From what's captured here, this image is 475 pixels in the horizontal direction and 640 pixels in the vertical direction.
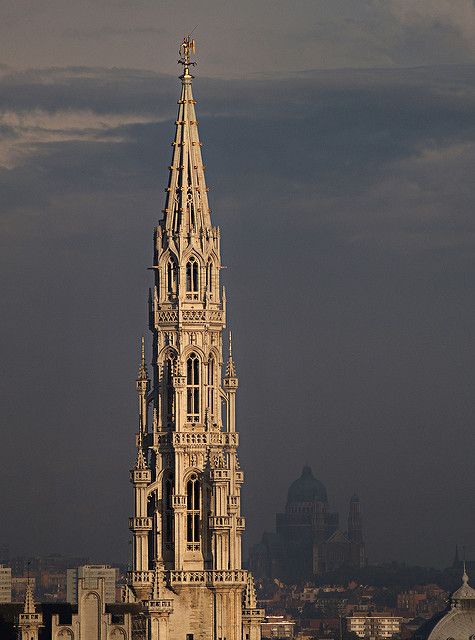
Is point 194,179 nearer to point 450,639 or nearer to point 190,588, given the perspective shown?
point 190,588

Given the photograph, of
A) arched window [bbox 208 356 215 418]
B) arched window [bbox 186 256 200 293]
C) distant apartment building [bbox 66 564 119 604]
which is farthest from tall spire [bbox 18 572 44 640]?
arched window [bbox 186 256 200 293]

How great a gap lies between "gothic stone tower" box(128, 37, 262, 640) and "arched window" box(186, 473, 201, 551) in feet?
0.12

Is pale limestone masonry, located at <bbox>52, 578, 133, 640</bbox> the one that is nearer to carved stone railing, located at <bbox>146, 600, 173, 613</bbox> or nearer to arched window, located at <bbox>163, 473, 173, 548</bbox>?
carved stone railing, located at <bbox>146, 600, 173, 613</bbox>

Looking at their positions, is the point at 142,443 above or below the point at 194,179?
below

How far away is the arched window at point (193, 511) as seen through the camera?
108875mm

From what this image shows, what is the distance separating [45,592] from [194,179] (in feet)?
172

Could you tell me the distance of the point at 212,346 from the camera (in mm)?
110312

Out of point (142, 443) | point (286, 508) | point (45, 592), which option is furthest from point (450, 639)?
point (142, 443)

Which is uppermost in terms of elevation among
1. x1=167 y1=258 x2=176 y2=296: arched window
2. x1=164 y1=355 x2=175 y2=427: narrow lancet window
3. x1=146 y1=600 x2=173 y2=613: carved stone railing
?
x1=167 y1=258 x2=176 y2=296: arched window

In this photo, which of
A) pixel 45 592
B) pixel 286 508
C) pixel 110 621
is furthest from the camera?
pixel 286 508

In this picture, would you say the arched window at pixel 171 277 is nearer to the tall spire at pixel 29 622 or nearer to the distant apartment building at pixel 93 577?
the distant apartment building at pixel 93 577

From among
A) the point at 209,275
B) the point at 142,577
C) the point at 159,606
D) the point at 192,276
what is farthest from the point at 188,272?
the point at 159,606

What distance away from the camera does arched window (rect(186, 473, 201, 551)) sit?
108875 mm

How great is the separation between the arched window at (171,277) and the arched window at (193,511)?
691 cm
